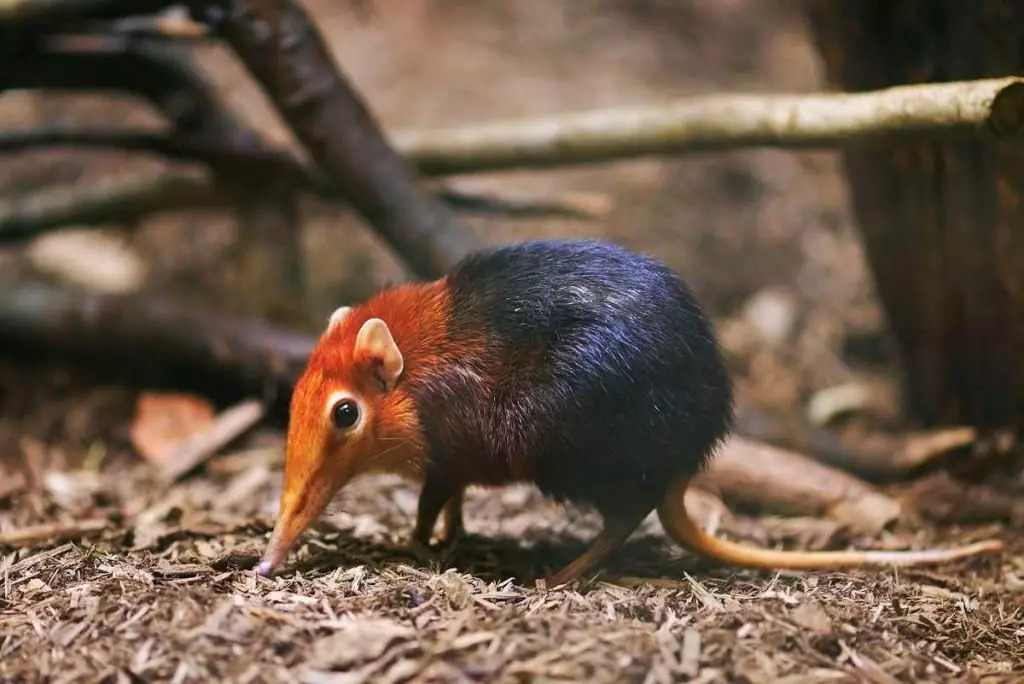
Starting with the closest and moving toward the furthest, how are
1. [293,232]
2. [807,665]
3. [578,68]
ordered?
[807,665] → [293,232] → [578,68]

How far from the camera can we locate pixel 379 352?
11.3 feet

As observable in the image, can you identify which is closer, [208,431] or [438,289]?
[438,289]

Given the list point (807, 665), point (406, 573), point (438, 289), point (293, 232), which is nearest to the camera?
point (807, 665)

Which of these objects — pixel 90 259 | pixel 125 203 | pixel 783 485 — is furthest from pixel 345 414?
pixel 90 259

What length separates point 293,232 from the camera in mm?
5945

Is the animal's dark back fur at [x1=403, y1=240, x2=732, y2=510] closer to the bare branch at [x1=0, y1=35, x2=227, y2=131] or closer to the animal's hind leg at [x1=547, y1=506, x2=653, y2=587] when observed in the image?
the animal's hind leg at [x1=547, y1=506, x2=653, y2=587]

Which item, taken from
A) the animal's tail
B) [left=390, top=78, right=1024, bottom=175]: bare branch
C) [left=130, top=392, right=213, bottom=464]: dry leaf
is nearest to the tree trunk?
[left=390, top=78, right=1024, bottom=175]: bare branch

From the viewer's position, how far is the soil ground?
2.85m

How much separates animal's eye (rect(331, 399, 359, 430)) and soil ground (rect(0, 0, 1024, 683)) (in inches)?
21.0

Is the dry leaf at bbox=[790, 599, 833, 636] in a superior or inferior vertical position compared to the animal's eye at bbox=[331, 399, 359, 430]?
inferior

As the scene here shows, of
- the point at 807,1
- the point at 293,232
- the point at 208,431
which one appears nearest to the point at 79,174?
the point at 293,232

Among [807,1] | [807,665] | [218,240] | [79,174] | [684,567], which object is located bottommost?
[684,567]

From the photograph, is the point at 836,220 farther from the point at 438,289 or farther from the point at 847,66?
the point at 438,289

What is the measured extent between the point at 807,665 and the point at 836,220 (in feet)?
20.7
